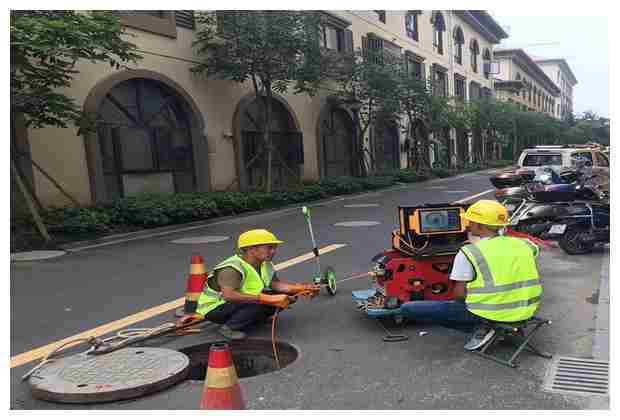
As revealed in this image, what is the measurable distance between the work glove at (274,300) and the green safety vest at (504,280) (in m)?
1.52

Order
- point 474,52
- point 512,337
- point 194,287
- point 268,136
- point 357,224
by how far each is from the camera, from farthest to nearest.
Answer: point 474,52
point 268,136
point 357,224
point 194,287
point 512,337

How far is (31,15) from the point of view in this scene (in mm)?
9188

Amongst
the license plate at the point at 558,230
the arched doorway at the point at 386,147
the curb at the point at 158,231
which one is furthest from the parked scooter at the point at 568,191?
the arched doorway at the point at 386,147

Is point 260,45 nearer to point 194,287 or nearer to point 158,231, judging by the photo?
point 158,231

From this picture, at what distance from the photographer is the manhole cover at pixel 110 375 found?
358cm

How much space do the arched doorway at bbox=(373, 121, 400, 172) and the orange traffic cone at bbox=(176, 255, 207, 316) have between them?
70.0 feet

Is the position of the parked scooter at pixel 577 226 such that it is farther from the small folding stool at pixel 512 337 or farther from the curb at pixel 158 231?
the curb at pixel 158 231

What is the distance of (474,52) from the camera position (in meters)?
44.8

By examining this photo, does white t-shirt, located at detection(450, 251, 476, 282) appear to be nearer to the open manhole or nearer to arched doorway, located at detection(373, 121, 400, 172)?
the open manhole

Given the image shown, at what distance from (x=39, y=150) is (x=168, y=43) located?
16.7 feet

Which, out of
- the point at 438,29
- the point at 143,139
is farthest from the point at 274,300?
the point at 438,29

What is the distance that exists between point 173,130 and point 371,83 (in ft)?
30.2

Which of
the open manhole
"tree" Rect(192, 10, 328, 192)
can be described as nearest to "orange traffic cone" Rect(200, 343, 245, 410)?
the open manhole

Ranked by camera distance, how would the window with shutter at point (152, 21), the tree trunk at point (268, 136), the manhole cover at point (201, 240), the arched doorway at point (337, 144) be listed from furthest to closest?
1. the arched doorway at point (337, 144)
2. the tree trunk at point (268, 136)
3. the window with shutter at point (152, 21)
4. the manhole cover at point (201, 240)
